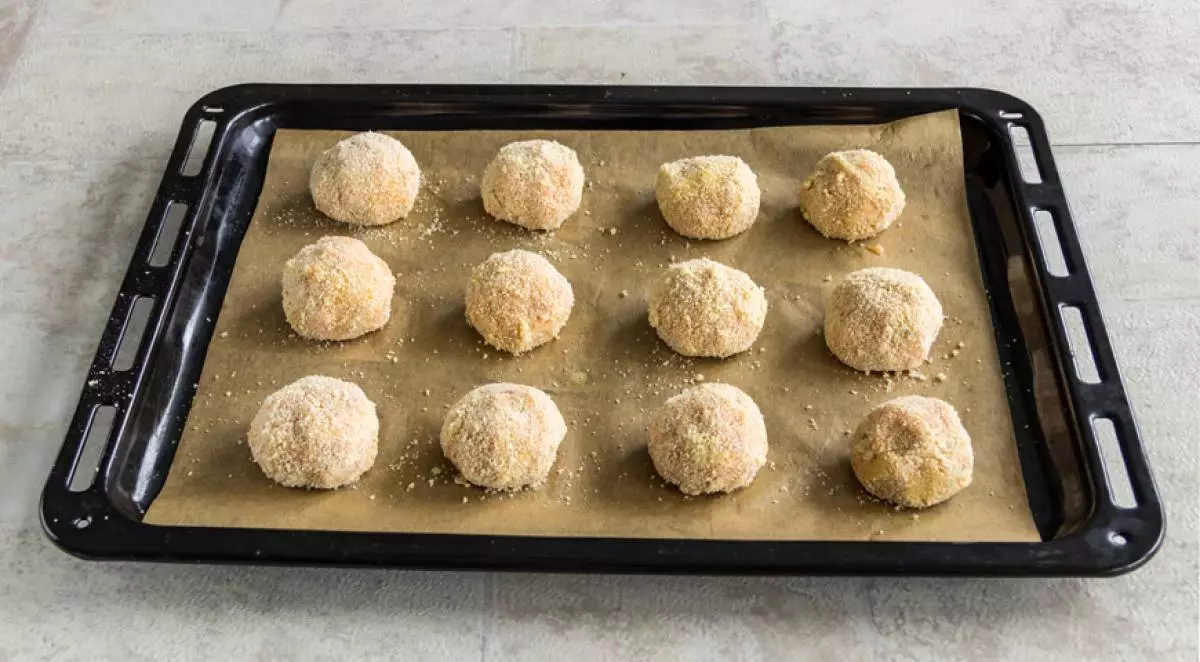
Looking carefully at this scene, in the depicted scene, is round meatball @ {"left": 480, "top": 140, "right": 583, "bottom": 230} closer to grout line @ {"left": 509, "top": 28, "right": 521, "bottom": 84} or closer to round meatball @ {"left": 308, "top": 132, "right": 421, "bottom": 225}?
round meatball @ {"left": 308, "top": 132, "right": 421, "bottom": 225}

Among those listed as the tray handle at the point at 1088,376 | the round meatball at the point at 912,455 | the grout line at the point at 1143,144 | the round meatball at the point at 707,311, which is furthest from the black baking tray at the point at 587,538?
the round meatball at the point at 707,311

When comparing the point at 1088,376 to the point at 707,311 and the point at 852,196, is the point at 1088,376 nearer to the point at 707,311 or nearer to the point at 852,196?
the point at 852,196

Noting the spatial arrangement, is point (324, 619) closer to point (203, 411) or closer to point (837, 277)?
point (203, 411)

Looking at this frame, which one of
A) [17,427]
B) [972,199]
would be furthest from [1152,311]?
[17,427]

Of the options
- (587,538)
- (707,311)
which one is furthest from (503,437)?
(707,311)

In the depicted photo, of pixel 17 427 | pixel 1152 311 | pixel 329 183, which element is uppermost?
pixel 329 183

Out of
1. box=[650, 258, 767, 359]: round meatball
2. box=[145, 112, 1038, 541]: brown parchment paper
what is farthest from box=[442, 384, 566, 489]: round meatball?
box=[650, 258, 767, 359]: round meatball

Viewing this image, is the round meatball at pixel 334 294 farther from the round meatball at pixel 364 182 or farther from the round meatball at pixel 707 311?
the round meatball at pixel 707 311

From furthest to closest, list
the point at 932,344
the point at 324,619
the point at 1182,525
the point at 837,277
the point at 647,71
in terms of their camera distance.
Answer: the point at 647,71
the point at 837,277
the point at 932,344
the point at 1182,525
the point at 324,619
